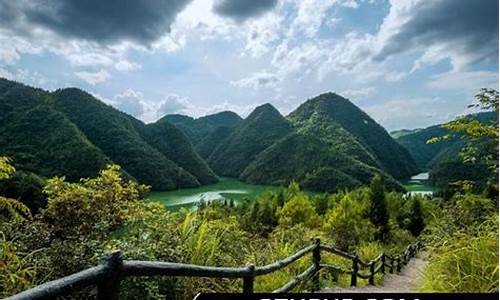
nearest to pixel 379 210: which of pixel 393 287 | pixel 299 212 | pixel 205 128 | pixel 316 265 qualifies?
pixel 299 212

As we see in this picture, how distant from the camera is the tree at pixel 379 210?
25.3 metres

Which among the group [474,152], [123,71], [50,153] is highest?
[50,153]

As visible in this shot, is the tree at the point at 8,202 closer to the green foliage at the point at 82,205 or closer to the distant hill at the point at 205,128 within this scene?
the green foliage at the point at 82,205

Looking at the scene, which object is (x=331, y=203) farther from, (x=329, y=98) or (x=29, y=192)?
(x=329, y=98)

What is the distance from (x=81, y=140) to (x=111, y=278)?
136 ft

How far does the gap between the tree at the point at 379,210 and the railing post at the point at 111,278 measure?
24.5 metres

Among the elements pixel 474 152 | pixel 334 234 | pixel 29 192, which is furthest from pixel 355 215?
pixel 474 152

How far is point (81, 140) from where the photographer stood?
133 ft

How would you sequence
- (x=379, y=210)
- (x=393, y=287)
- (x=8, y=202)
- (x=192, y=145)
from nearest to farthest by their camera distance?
(x=8, y=202)
(x=393, y=287)
(x=379, y=210)
(x=192, y=145)

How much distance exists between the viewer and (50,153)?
112 ft

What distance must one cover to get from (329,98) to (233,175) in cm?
2764

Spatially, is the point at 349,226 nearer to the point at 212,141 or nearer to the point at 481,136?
the point at 481,136

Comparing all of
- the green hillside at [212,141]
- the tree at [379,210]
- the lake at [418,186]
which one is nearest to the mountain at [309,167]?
the lake at [418,186]

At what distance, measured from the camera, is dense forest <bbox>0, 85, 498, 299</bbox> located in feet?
9.68
